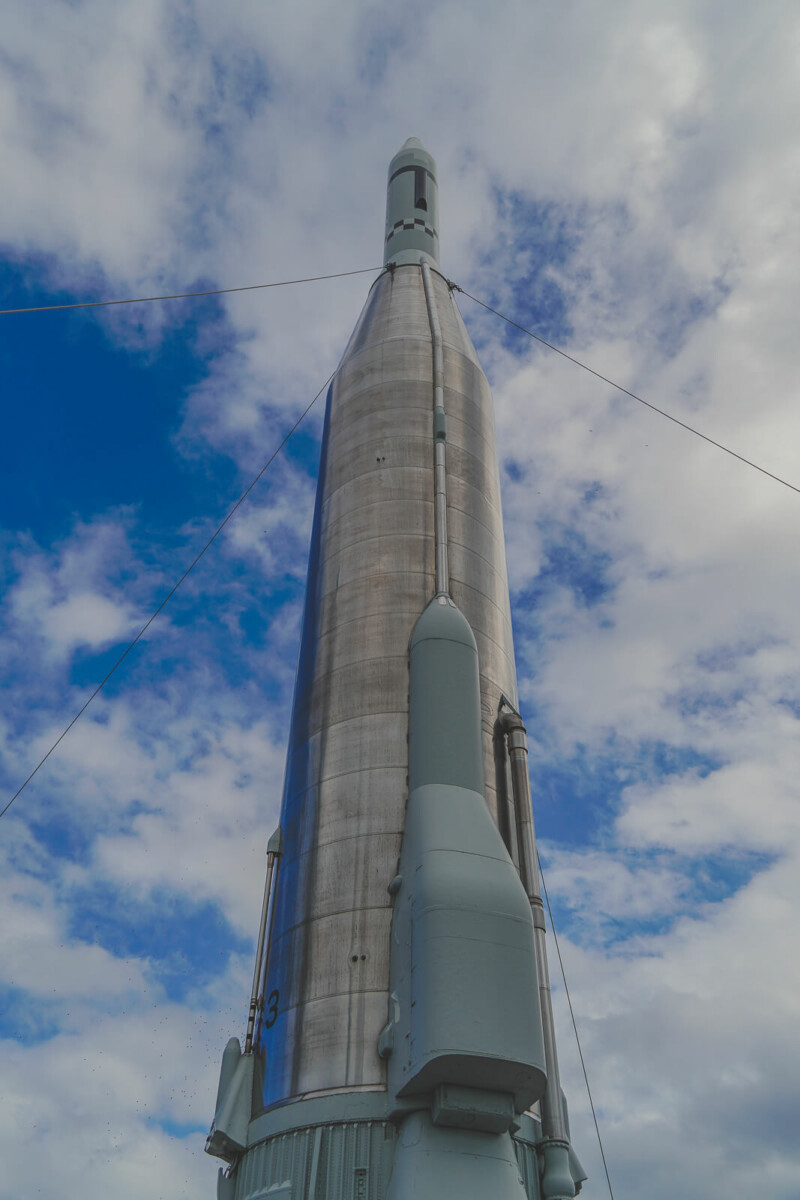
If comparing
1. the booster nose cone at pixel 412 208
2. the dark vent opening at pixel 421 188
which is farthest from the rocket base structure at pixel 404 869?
the dark vent opening at pixel 421 188

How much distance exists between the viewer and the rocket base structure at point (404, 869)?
9203mm

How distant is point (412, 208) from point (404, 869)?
15.1 meters

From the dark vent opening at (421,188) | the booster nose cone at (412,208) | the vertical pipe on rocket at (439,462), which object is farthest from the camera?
the dark vent opening at (421,188)

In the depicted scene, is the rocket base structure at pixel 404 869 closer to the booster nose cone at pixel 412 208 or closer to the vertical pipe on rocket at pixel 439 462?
the vertical pipe on rocket at pixel 439 462

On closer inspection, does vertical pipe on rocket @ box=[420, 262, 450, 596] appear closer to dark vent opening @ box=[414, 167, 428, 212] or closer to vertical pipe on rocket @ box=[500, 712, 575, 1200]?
vertical pipe on rocket @ box=[500, 712, 575, 1200]

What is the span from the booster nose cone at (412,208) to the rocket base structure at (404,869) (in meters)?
4.64

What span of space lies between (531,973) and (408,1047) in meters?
1.38

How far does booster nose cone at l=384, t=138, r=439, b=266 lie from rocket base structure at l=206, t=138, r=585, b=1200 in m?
4.64

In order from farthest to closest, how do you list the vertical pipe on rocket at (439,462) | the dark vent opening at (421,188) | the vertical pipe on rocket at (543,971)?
the dark vent opening at (421,188), the vertical pipe on rocket at (439,462), the vertical pipe on rocket at (543,971)

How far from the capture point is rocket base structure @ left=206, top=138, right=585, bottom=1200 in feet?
30.2

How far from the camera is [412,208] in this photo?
20828mm

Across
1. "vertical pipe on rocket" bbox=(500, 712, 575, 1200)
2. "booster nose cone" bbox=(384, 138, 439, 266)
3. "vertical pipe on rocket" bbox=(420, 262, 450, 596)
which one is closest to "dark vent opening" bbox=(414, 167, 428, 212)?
"booster nose cone" bbox=(384, 138, 439, 266)

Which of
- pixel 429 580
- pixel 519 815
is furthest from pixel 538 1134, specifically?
pixel 429 580

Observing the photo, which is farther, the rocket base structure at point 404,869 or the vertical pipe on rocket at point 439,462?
the vertical pipe on rocket at point 439,462
